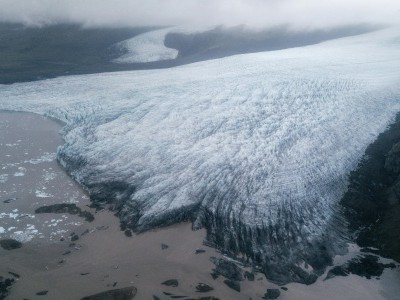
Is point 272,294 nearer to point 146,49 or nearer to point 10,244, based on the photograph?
point 10,244

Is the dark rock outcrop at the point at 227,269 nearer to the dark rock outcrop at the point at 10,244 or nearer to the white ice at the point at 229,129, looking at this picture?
the white ice at the point at 229,129

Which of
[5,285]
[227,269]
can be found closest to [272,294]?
[227,269]

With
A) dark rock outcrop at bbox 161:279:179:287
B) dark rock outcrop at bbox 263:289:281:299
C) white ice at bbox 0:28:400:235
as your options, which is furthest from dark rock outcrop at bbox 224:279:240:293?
white ice at bbox 0:28:400:235

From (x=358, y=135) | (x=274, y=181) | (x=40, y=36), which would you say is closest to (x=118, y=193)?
(x=274, y=181)

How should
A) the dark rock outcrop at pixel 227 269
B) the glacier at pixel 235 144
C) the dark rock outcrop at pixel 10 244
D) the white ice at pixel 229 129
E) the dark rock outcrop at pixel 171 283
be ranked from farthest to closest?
the white ice at pixel 229 129, the glacier at pixel 235 144, the dark rock outcrop at pixel 10 244, the dark rock outcrop at pixel 227 269, the dark rock outcrop at pixel 171 283

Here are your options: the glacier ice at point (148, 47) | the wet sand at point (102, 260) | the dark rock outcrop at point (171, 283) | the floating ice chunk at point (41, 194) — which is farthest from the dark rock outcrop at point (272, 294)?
the glacier ice at point (148, 47)

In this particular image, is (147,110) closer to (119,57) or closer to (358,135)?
(358,135)
